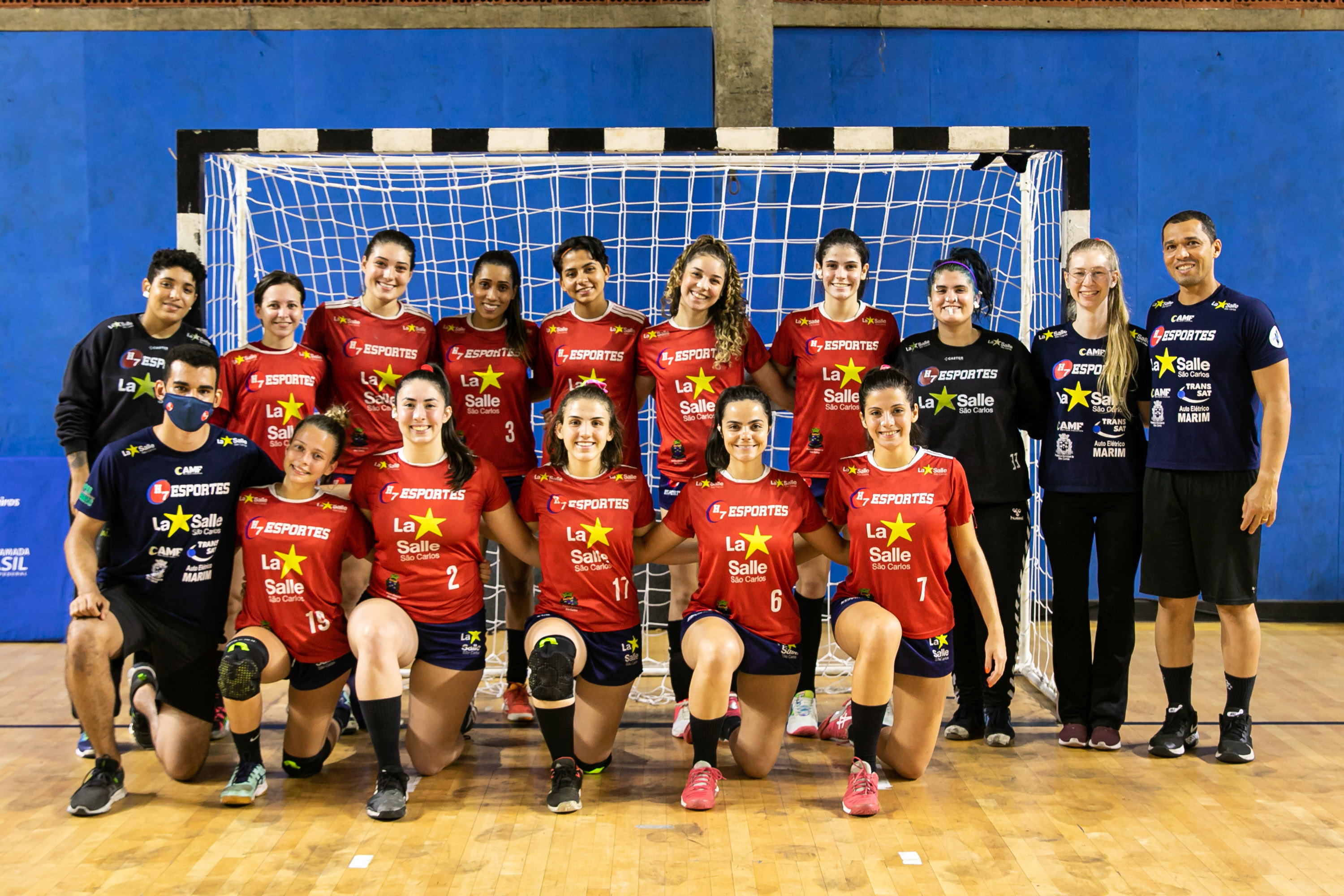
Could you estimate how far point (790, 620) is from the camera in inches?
127

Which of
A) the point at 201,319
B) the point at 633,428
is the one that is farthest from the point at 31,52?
the point at 633,428

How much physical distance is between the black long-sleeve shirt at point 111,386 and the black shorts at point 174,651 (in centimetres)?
76

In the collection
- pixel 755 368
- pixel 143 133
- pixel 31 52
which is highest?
pixel 31 52

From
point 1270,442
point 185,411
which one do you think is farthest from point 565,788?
point 1270,442

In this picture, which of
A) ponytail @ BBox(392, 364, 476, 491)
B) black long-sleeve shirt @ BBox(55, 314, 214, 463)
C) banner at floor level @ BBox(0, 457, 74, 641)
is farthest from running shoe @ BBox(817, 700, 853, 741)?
banner at floor level @ BBox(0, 457, 74, 641)

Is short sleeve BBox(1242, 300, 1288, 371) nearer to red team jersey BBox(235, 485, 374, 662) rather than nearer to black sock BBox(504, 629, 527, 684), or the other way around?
black sock BBox(504, 629, 527, 684)

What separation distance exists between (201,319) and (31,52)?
3209 mm

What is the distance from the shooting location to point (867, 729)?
3117 mm

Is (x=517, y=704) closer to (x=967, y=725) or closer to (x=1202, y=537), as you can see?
(x=967, y=725)

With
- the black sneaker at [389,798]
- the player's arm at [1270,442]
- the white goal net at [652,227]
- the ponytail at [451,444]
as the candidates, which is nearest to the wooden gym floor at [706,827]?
the black sneaker at [389,798]

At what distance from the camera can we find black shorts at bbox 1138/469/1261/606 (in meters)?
3.38

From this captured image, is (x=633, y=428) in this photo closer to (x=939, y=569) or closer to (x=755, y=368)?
(x=755, y=368)

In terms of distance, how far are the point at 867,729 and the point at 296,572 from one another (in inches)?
72.9

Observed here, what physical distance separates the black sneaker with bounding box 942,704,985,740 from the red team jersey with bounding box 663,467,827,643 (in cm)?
92
